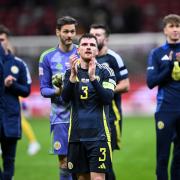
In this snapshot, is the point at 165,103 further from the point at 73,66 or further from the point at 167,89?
the point at 73,66

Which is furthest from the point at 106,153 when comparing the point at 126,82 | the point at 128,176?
the point at 128,176

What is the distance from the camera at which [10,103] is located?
33.7ft

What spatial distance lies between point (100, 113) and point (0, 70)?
1.41 metres

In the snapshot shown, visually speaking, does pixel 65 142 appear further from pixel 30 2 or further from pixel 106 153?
pixel 30 2

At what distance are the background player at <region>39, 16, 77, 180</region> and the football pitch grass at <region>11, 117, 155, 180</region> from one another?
6.98ft

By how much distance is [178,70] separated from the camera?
9.36 metres

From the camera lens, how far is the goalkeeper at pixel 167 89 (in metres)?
9.38

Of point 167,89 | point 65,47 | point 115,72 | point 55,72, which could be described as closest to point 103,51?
point 115,72

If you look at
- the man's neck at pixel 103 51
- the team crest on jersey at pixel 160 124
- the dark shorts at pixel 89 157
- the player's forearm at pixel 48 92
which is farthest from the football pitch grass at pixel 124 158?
the dark shorts at pixel 89 157

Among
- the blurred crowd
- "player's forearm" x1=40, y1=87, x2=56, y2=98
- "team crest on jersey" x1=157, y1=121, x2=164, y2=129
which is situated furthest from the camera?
the blurred crowd

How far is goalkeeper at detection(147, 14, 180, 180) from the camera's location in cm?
938

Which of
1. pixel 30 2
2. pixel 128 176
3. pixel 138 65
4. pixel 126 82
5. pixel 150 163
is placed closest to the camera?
pixel 126 82

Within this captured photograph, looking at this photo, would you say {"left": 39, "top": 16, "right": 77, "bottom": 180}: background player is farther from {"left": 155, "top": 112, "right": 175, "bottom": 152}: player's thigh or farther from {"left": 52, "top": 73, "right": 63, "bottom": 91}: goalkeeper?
{"left": 155, "top": 112, "right": 175, "bottom": 152}: player's thigh

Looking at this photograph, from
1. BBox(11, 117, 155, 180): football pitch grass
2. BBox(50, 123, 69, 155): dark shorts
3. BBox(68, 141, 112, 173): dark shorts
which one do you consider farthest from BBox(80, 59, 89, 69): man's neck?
BBox(11, 117, 155, 180): football pitch grass
